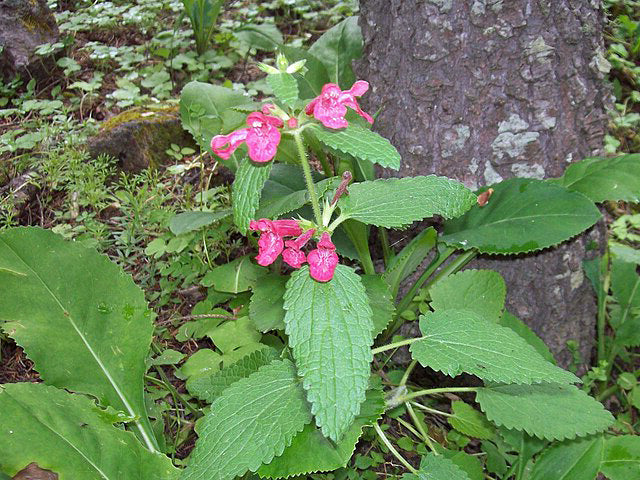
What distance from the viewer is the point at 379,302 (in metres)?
1.71

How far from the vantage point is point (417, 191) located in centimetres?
140

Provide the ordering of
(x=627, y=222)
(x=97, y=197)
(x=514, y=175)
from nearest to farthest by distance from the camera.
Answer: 1. (x=514, y=175)
2. (x=97, y=197)
3. (x=627, y=222)

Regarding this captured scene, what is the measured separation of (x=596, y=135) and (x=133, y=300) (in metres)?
1.63

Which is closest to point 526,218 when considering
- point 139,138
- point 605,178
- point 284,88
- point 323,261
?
point 605,178

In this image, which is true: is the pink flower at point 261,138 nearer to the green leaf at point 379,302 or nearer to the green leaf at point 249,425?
the green leaf at point 249,425

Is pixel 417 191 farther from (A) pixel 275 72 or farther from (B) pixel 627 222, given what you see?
(B) pixel 627 222

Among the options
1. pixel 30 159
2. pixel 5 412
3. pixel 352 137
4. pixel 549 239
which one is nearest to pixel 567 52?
pixel 549 239

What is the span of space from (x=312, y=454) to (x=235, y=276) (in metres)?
0.95

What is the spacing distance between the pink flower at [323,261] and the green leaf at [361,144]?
19 centimetres

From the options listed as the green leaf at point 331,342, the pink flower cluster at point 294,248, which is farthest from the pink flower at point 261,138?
the green leaf at point 331,342

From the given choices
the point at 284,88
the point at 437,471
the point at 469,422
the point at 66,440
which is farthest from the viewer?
the point at 469,422

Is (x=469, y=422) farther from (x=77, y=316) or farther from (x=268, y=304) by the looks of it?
(x=77, y=316)

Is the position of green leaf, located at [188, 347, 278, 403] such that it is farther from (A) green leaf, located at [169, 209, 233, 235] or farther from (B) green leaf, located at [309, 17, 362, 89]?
(B) green leaf, located at [309, 17, 362, 89]

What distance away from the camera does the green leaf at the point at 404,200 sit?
132 cm
